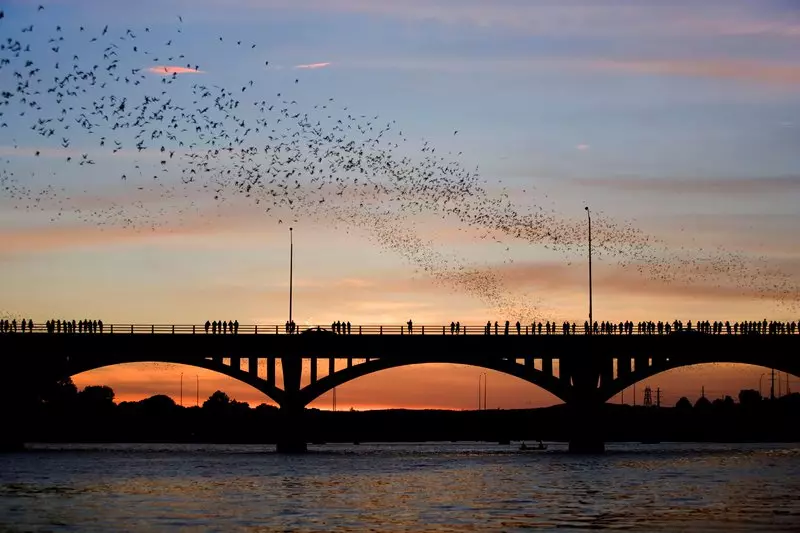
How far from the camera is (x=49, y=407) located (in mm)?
191875

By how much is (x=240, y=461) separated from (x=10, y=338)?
2364 centimetres

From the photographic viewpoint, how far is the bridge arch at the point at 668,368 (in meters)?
120

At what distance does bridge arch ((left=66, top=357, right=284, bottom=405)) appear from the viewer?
117 m

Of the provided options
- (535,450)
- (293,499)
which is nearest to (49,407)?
(535,450)

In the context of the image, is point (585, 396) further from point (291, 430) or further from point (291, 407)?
point (291, 430)

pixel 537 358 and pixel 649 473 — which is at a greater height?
pixel 537 358

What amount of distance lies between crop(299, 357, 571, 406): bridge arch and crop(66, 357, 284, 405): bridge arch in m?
2.50

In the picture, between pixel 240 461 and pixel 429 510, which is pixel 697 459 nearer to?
pixel 240 461

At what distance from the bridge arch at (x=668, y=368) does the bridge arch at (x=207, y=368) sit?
27.8 m

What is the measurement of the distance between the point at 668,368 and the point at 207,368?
3873 centimetres

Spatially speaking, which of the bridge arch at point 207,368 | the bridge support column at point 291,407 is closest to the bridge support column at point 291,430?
the bridge support column at point 291,407

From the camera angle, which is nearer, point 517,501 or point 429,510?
point 429,510

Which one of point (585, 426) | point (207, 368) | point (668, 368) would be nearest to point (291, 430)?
point (207, 368)

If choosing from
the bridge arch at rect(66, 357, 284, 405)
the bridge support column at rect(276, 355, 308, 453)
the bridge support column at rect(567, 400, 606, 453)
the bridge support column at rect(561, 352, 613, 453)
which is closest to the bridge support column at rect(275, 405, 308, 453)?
the bridge support column at rect(276, 355, 308, 453)
